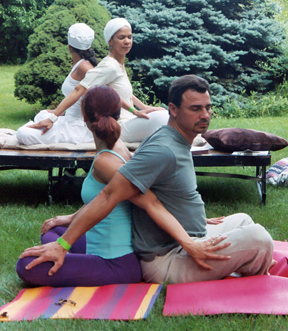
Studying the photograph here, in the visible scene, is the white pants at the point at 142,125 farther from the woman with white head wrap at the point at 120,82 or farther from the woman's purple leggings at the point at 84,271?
the woman's purple leggings at the point at 84,271

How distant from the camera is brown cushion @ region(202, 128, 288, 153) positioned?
4992 mm

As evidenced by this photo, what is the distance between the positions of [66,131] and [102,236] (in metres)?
2.69

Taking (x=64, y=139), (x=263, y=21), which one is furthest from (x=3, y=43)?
(x=64, y=139)

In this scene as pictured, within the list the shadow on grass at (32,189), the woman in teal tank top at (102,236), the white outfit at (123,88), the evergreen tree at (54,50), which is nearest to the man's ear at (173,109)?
the woman in teal tank top at (102,236)

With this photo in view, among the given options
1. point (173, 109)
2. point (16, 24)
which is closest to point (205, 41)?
point (173, 109)

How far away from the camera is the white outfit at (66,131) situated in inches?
207

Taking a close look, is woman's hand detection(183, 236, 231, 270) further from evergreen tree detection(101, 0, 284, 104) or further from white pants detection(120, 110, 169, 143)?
evergreen tree detection(101, 0, 284, 104)

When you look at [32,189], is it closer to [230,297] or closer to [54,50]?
[230,297]

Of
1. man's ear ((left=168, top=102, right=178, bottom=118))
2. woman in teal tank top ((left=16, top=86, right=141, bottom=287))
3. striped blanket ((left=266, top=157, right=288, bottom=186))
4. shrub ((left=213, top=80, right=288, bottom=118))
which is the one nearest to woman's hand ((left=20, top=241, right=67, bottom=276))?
woman in teal tank top ((left=16, top=86, right=141, bottom=287))

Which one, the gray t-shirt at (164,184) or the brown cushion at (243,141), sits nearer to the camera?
the gray t-shirt at (164,184)

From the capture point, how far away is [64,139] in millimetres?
5352

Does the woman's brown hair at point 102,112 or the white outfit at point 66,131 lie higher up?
the woman's brown hair at point 102,112

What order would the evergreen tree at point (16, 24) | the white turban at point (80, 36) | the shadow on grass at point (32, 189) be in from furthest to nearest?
the evergreen tree at point (16, 24), the shadow on grass at point (32, 189), the white turban at point (80, 36)

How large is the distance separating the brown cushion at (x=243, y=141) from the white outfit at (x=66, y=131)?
1.49 metres
